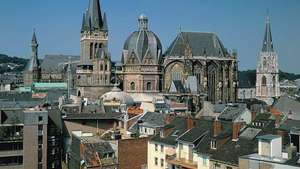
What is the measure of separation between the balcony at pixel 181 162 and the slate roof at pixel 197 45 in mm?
59746

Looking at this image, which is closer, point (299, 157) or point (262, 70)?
point (299, 157)

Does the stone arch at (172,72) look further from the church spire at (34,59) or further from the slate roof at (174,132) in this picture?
the church spire at (34,59)

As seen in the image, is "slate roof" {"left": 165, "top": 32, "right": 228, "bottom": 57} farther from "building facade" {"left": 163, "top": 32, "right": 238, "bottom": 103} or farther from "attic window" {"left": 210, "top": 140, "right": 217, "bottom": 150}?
"attic window" {"left": 210, "top": 140, "right": 217, "bottom": 150}

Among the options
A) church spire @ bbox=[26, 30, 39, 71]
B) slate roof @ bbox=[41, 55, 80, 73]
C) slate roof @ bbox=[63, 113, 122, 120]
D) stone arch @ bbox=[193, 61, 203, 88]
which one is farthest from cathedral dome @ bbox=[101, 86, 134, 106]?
slate roof @ bbox=[41, 55, 80, 73]

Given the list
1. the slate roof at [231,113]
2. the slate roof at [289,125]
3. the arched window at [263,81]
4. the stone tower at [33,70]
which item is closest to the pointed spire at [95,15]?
the stone tower at [33,70]

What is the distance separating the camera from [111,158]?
155ft

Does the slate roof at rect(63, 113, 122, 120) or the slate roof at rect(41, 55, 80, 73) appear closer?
the slate roof at rect(63, 113, 122, 120)

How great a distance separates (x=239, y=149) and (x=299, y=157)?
5.93 meters

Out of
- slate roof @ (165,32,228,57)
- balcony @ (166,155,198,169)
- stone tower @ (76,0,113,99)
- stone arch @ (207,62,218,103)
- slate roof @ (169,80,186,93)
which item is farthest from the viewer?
stone arch @ (207,62,218,103)

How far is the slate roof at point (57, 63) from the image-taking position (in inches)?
5738

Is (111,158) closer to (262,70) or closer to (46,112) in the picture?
(46,112)

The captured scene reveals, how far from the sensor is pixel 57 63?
5925 inches

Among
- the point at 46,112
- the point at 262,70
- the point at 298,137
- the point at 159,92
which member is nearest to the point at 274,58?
the point at 262,70

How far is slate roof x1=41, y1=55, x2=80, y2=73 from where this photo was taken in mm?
145750
